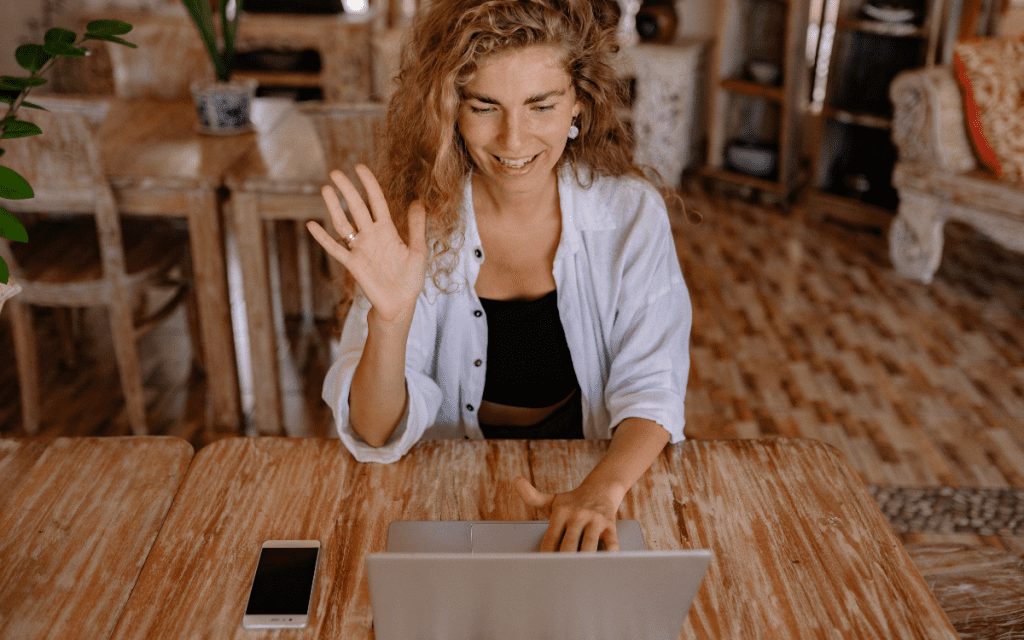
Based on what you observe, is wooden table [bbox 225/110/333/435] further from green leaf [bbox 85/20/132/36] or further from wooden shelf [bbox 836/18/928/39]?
wooden shelf [bbox 836/18/928/39]

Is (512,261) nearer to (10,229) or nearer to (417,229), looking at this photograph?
(417,229)

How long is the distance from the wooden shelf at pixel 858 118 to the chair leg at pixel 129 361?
2.97 meters

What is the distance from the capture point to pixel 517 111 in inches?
50.9

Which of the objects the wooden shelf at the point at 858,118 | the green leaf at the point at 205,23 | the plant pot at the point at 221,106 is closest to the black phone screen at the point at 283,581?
the green leaf at the point at 205,23

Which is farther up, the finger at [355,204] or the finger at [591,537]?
the finger at [355,204]

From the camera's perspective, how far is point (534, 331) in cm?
152

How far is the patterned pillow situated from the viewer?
10.4 feet

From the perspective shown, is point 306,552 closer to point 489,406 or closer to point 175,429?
point 489,406

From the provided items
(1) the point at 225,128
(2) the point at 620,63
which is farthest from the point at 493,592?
(1) the point at 225,128

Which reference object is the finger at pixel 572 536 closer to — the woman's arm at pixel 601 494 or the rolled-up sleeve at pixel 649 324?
the woman's arm at pixel 601 494

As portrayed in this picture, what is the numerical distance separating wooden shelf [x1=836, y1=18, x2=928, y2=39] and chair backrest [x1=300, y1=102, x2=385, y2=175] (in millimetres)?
2429

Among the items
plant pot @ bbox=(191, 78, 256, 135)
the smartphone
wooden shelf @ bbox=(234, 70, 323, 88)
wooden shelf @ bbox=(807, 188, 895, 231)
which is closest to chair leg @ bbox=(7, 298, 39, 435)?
plant pot @ bbox=(191, 78, 256, 135)

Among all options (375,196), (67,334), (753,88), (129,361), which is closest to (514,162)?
(375,196)

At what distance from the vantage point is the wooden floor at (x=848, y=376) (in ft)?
7.72
